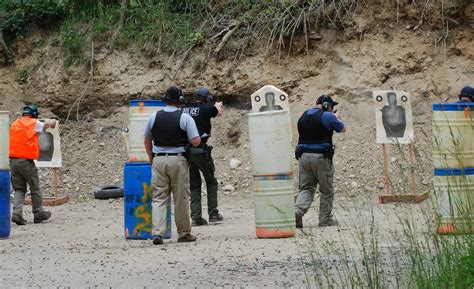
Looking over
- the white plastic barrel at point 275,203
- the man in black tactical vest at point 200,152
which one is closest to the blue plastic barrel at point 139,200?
the white plastic barrel at point 275,203

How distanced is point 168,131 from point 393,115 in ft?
24.0

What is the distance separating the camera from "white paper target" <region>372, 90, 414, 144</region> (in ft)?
59.0

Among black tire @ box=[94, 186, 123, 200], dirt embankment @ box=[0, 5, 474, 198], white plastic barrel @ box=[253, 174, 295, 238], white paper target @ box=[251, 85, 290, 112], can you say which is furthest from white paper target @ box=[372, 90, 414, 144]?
white plastic barrel @ box=[253, 174, 295, 238]

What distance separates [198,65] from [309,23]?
3.05 metres

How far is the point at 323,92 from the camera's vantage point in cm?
2184

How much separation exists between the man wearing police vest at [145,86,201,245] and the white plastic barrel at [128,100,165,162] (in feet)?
1.38

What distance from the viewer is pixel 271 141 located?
12164 millimetres

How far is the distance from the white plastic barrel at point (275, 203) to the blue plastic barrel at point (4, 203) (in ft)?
12.6

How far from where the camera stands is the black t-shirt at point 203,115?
14.5 metres

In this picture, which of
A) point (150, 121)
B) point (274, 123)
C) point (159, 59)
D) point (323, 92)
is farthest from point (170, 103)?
point (159, 59)

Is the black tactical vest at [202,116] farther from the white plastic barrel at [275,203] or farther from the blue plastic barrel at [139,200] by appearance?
the white plastic barrel at [275,203]

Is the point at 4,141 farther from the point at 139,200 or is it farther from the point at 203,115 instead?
the point at 203,115

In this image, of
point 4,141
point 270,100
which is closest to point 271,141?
point 4,141

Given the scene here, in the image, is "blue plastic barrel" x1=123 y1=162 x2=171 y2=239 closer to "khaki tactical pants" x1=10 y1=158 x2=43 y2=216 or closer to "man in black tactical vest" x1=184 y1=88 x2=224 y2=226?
"man in black tactical vest" x1=184 y1=88 x2=224 y2=226
